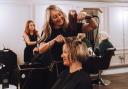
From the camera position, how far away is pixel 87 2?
5547 mm

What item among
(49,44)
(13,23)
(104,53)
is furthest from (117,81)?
(49,44)

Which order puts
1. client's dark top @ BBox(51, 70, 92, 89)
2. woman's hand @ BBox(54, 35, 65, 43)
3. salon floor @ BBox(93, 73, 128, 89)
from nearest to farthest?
client's dark top @ BBox(51, 70, 92, 89) < woman's hand @ BBox(54, 35, 65, 43) < salon floor @ BBox(93, 73, 128, 89)

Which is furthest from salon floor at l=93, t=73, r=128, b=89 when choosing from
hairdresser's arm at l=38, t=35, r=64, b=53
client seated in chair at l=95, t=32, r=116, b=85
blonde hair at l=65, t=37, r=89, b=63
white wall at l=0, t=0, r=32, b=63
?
blonde hair at l=65, t=37, r=89, b=63

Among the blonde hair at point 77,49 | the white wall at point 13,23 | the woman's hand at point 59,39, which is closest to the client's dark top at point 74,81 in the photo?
the blonde hair at point 77,49

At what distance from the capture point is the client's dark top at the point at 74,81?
5.80 feet

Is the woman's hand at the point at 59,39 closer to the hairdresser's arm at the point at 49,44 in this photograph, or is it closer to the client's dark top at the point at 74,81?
the hairdresser's arm at the point at 49,44

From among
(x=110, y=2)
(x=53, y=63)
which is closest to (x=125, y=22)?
(x=110, y=2)

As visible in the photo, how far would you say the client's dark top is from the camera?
5.80 ft

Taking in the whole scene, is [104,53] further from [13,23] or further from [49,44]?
[49,44]

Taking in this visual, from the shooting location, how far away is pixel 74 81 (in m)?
1.84

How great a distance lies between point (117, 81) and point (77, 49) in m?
3.47

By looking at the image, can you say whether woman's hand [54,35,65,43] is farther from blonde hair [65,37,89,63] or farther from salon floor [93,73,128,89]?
salon floor [93,73,128,89]

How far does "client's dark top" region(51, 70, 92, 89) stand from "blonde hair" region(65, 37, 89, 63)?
0.36 feet

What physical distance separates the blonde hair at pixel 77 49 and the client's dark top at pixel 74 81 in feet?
0.36
